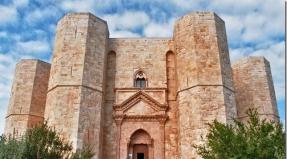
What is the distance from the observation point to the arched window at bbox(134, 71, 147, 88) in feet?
50.1

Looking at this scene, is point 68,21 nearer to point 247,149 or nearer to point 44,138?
point 44,138

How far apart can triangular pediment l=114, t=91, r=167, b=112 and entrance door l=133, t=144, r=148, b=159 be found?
177 centimetres

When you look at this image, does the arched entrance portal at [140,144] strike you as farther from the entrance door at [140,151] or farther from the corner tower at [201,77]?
the corner tower at [201,77]

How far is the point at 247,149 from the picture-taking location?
7.06m

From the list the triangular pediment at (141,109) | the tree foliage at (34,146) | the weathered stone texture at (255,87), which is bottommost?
the tree foliage at (34,146)

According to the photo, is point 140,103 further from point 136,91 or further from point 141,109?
point 136,91

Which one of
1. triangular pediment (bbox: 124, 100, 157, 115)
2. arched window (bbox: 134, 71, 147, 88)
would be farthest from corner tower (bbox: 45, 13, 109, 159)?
arched window (bbox: 134, 71, 147, 88)

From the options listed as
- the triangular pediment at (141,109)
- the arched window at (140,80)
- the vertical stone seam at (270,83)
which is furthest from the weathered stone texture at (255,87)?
the arched window at (140,80)

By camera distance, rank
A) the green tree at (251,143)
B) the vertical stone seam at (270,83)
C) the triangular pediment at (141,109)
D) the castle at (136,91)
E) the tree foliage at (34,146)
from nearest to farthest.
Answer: the green tree at (251,143) → the tree foliage at (34,146) → the castle at (136,91) → the triangular pediment at (141,109) → the vertical stone seam at (270,83)

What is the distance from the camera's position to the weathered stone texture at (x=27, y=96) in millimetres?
15875

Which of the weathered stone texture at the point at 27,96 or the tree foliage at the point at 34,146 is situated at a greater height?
the weathered stone texture at the point at 27,96

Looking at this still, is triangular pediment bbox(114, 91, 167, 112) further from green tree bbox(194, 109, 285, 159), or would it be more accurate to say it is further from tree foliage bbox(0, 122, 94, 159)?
green tree bbox(194, 109, 285, 159)

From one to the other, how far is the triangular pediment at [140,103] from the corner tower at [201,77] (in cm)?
117

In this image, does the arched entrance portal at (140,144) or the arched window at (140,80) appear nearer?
the arched entrance portal at (140,144)
